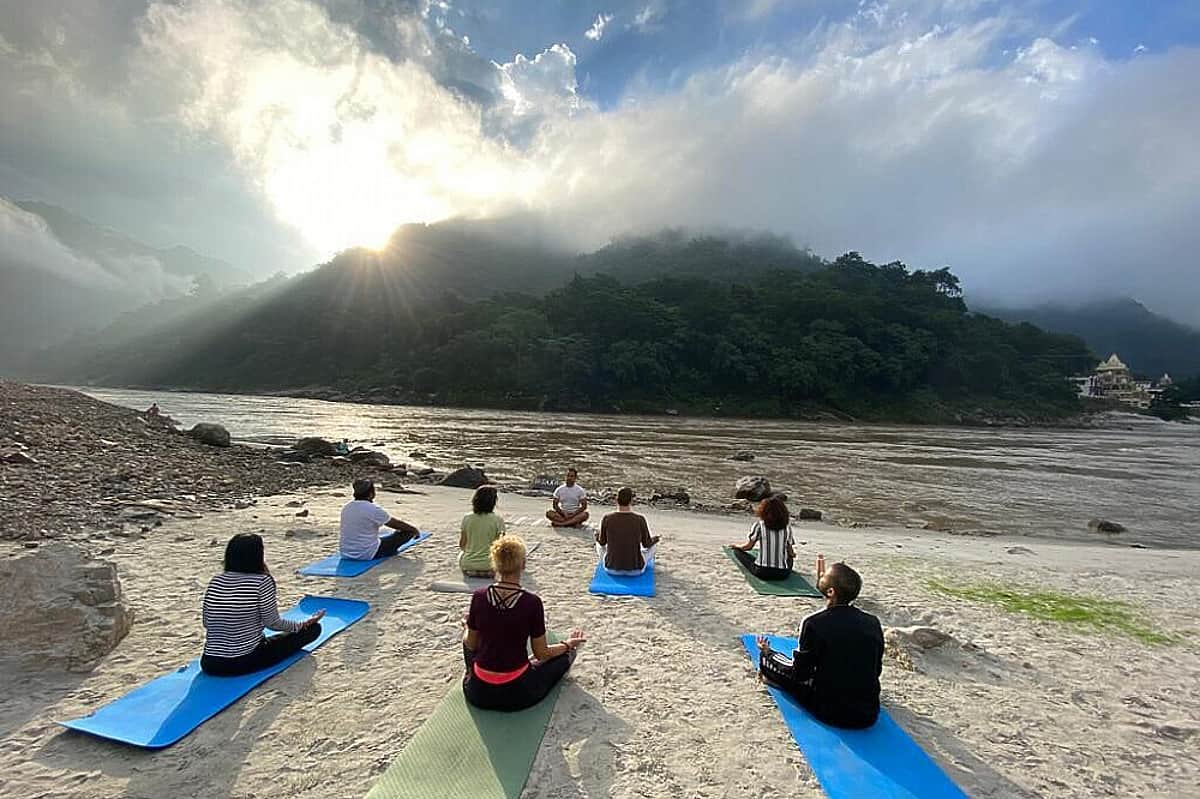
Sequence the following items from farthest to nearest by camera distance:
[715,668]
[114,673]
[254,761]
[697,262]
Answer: [697,262]
[715,668]
[114,673]
[254,761]

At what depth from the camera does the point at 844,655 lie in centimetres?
405

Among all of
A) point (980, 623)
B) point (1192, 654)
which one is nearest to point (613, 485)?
point (980, 623)

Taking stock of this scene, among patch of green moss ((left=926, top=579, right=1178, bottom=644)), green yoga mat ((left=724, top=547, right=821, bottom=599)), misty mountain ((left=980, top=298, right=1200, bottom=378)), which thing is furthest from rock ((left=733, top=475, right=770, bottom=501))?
misty mountain ((left=980, top=298, right=1200, bottom=378))

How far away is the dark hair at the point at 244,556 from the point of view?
451 centimetres

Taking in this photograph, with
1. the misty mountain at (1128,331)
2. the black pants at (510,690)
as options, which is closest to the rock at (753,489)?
the black pants at (510,690)

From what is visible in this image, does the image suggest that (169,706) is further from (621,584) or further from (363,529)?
(621,584)

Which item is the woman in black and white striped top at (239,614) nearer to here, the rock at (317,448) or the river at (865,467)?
the river at (865,467)

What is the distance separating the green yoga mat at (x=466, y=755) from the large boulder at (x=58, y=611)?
122 inches

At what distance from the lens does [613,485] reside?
18.2 meters

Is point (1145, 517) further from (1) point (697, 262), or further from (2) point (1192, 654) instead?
(1) point (697, 262)

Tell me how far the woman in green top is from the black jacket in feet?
13.9

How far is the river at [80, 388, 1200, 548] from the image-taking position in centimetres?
1559

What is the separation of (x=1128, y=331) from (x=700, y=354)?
560 ft

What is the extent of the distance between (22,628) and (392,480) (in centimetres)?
1197
